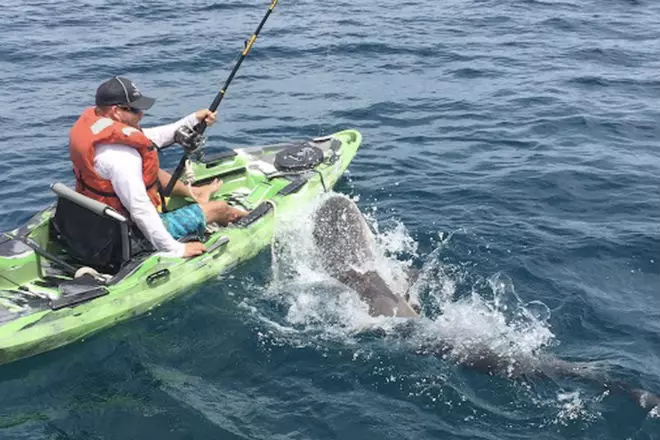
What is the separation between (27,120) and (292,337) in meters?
9.32

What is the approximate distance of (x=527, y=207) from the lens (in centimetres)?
1105

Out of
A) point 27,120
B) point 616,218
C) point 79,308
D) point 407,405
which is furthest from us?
point 27,120

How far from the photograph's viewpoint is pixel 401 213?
11.0 metres

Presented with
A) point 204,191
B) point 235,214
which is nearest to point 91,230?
point 235,214

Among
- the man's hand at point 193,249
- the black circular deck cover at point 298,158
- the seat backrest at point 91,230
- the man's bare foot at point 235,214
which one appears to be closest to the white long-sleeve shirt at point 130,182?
the seat backrest at point 91,230

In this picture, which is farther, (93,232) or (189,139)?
(189,139)

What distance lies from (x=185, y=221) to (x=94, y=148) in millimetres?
1724

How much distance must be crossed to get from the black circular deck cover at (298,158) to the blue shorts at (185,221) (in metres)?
2.20

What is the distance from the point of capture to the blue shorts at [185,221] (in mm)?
9203

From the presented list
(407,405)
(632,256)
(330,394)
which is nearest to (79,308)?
(330,394)

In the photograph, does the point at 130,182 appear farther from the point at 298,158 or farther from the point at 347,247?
the point at 298,158

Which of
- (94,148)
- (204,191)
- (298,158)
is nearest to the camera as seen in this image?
(94,148)

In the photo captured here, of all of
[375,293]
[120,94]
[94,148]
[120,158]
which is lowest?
[375,293]

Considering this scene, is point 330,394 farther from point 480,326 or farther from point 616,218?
point 616,218
